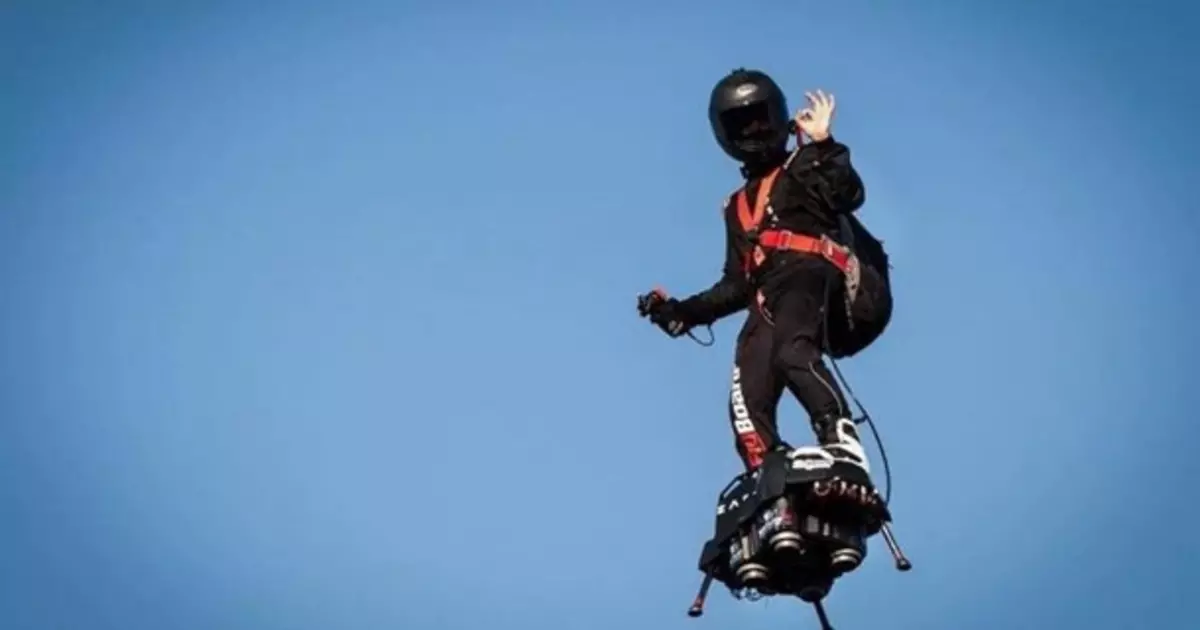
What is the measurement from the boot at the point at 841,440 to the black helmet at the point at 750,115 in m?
2.99

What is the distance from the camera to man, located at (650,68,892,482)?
1847cm

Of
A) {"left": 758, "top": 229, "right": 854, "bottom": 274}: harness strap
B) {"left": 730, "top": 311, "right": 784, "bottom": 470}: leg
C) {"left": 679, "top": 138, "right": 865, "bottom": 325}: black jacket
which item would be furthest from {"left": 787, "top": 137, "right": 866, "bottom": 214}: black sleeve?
{"left": 730, "top": 311, "right": 784, "bottom": 470}: leg

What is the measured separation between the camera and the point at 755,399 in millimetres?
18609

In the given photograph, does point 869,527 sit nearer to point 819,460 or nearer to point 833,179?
point 819,460

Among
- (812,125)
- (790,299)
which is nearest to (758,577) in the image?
(790,299)

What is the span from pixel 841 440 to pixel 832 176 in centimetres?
257

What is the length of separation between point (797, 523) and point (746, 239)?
3456 mm

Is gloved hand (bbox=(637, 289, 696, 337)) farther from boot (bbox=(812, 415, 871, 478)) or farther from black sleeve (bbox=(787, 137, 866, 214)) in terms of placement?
boot (bbox=(812, 415, 871, 478))

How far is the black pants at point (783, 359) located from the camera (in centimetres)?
1809

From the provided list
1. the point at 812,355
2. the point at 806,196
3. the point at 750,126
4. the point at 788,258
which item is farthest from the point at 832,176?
the point at 812,355

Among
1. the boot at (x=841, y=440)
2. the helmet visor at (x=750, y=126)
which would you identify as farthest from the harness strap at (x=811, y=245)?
the boot at (x=841, y=440)

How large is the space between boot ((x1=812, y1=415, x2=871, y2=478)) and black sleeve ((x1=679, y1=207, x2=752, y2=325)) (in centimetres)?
266

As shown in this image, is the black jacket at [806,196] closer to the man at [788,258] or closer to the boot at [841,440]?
the man at [788,258]

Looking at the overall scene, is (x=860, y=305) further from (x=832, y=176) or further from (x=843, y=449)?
(x=843, y=449)
